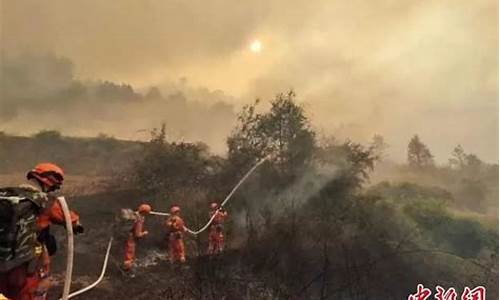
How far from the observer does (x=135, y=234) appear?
1.95 m

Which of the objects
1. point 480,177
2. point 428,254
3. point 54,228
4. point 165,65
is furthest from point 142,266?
point 480,177

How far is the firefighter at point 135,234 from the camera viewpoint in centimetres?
192

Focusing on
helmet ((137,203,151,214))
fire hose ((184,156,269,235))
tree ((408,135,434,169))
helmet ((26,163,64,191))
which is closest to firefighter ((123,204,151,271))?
helmet ((137,203,151,214))

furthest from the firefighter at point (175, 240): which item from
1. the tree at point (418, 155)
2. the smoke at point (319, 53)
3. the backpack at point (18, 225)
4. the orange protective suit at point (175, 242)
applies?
the tree at point (418, 155)

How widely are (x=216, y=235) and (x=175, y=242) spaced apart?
0.42 ft

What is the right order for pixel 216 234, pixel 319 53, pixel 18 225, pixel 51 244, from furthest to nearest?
pixel 319 53 → pixel 216 234 → pixel 51 244 → pixel 18 225

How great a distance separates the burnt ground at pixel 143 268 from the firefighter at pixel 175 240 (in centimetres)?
2

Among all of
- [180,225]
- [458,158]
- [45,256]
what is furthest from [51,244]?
[458,158]

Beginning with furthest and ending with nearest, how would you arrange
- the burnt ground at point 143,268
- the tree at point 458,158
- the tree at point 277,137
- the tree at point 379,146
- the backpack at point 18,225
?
the tree at point 458,158 → the tree at point 379,146 → the tree at point 277,137 → the burnt ground at point 143,268 → the backpack at point 18,225

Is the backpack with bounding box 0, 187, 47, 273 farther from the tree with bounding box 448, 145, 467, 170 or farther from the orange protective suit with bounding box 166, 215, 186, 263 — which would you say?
the tree with bounding box 448, 145, 467, 170

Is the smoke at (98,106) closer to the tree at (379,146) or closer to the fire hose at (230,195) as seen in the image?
the fire hose at (230,195)

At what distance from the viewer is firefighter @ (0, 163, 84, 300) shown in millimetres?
1685

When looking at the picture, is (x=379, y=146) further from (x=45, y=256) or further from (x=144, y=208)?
(x=45, y=256)

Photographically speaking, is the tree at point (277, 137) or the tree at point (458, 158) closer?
the tree at point (277, 137)
